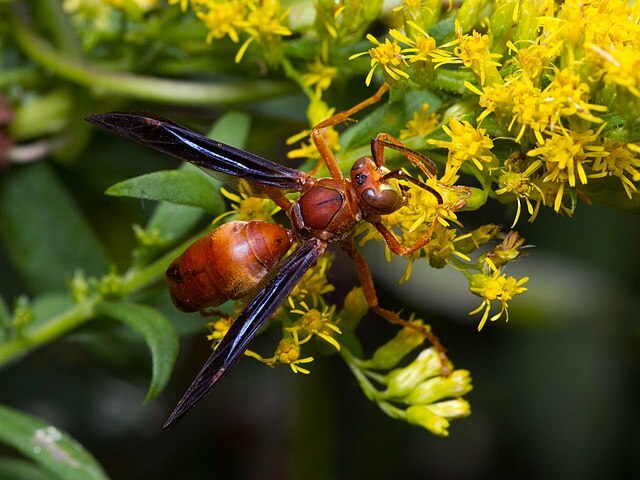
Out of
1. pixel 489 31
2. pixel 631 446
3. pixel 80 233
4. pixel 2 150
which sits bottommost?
pixel 631 446

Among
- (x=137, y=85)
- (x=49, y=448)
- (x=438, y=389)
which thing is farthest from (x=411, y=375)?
(x=137, y=85)

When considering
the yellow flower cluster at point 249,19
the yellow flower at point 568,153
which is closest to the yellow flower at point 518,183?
the yellow flower at point 568,153

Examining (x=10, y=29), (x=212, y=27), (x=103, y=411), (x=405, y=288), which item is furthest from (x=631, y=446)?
(x=10, y=29)

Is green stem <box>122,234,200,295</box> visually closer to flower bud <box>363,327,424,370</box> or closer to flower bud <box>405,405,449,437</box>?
flower bud <box>363,327,424,370</box>

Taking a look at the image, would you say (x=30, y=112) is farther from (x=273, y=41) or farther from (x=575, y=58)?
(x=575, y=58)

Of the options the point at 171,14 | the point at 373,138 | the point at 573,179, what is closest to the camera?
the point at 573,179

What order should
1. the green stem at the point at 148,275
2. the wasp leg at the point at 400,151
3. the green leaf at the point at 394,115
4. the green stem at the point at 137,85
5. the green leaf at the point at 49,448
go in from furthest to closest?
the green stem at the point at 137,85
the green stem at the point at 148,275
the green leaf at the point at 49,448
the green leaf at the point at 394,115
the wasp leg at the point at 400,151

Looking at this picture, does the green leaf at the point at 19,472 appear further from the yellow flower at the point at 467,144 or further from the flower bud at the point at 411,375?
the yellow flower at the point at 467,144

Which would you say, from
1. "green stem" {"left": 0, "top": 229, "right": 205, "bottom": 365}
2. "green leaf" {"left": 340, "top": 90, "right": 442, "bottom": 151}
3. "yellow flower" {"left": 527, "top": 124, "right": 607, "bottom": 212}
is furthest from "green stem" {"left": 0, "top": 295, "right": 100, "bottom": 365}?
"yellow flower" {"left": 527, "top": 124, "right": 607, "bottom": 212}
